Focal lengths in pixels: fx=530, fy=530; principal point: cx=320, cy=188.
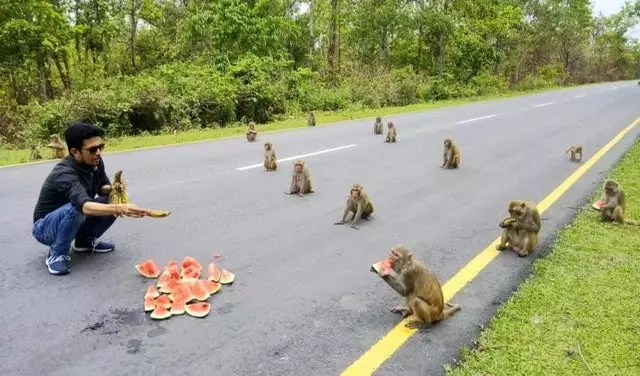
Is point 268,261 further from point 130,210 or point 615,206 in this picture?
point 615,206

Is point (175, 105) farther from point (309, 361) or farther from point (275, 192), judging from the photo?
point (309, 361)

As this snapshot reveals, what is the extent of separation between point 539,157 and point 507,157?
29.6 inches

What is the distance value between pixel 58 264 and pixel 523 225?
4.97m

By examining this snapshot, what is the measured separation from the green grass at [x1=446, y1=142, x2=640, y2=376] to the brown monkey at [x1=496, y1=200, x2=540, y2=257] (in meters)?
0.26

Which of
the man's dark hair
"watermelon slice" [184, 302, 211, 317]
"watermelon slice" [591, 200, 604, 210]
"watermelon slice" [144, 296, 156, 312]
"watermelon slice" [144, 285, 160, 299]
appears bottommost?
"watermelon slice" [591, 200, 604, 210]

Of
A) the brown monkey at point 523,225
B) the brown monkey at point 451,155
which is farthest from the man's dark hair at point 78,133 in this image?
the brown monkey at point 451,155

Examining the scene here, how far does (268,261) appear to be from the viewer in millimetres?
5715

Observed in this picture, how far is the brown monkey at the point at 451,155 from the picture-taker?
10.9 m

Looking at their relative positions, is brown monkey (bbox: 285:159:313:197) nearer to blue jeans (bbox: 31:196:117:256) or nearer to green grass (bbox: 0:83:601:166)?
blue jeans (bbox: 31:196:117:256)

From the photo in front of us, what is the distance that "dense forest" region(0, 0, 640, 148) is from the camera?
1877 centimetres

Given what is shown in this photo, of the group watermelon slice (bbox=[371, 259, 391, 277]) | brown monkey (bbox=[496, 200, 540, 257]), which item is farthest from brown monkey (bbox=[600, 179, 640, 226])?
watermelon slice (bbox=[371, 259, 391, 277])

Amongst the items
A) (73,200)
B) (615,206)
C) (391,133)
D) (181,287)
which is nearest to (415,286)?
(181,287)

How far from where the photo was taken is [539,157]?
40.8 ft

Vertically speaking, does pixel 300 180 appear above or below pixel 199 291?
above
